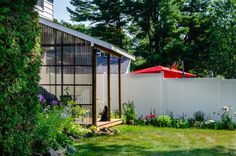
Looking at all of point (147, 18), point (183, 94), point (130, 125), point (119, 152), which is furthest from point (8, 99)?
point (147, 18)

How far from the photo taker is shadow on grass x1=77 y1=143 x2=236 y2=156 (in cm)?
915

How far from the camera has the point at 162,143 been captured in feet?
35.3

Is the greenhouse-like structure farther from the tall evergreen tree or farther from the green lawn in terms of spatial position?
the tall evergreen tree

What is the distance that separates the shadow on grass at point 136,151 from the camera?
9.15 m

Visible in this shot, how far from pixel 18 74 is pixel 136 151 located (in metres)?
4.73

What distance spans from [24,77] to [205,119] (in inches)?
422

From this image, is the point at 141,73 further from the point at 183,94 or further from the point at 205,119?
the point at 205,119

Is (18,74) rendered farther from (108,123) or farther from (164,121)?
(164,121)

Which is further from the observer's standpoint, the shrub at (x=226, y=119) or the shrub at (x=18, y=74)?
the shrub at (x=226, y=119)

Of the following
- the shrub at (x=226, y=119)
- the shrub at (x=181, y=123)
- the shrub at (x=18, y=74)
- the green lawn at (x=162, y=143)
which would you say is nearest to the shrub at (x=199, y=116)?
the shrub at (x=181, y=123)

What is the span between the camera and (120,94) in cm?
1578

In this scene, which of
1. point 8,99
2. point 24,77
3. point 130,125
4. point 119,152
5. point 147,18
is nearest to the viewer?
point 8,99

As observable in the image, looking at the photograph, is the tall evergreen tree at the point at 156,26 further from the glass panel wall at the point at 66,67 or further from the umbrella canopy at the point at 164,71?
the glass panel wall at the point at 66,67

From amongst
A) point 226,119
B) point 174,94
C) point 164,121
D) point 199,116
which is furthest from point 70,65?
point 226,119
